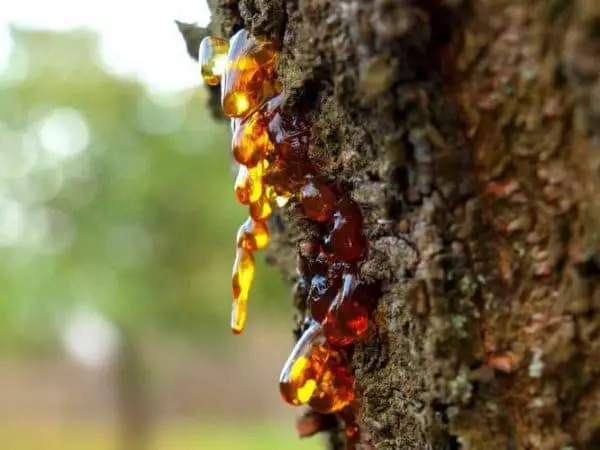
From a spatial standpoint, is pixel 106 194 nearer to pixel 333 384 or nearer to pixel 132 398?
pixel 132 398

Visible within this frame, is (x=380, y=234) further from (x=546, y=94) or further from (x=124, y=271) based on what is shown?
(x=124, y=271)

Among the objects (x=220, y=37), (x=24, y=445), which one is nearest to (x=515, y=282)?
(x=220, y=37)

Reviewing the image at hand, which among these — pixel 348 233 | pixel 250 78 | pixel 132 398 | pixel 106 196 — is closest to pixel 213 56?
pixel 250 78

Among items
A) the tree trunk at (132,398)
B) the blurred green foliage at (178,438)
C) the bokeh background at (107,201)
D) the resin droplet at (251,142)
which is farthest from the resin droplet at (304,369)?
the blurred green foliage at (178,438)

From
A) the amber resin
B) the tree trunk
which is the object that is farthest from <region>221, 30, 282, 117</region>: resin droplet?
the tree trunk

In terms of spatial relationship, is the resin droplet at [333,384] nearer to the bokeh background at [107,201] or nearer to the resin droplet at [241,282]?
the resin droplet at [241,282]

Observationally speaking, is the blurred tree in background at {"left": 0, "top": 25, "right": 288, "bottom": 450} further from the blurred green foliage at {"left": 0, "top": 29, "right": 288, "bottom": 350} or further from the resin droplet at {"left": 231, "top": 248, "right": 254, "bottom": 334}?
the resin droplet at {"left": 231, "top": 248, "right": 254, "bottom": 334}

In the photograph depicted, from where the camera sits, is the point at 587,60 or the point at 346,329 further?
the point at 346,329
